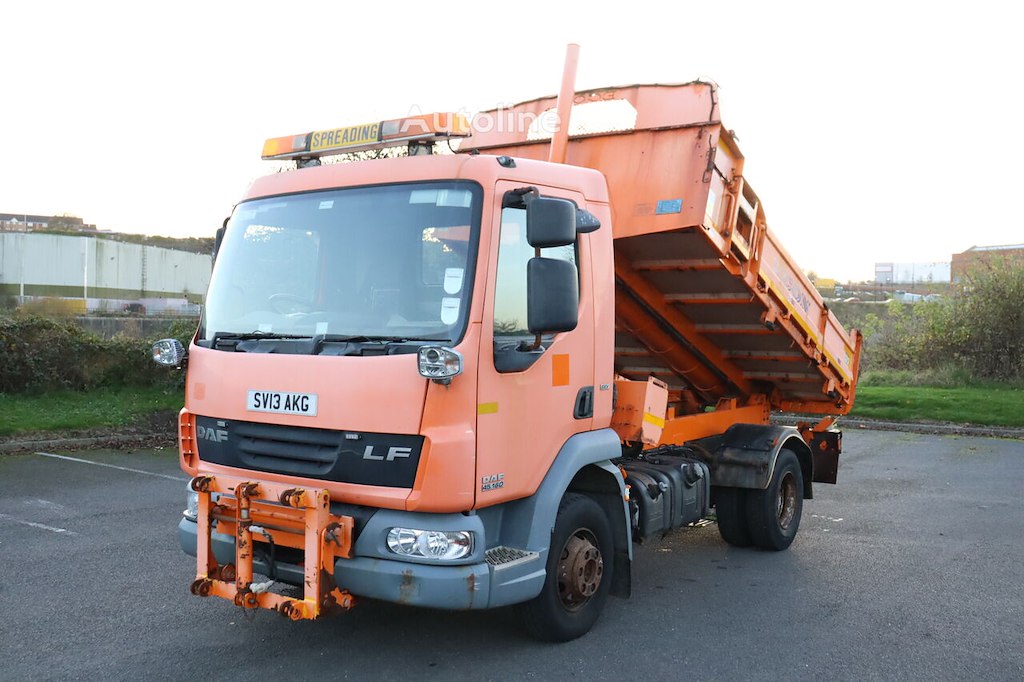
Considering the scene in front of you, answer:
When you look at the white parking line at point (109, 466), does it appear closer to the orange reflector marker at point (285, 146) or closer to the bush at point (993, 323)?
the orange reflector marker at point (285, 146)

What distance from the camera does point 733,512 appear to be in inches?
288

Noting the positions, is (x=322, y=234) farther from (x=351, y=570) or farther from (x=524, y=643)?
(x=524, y=643)

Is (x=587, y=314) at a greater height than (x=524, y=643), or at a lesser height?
greater

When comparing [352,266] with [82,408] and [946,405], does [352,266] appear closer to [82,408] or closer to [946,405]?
[82,408]

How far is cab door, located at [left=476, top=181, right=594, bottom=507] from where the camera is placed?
4.36 meters

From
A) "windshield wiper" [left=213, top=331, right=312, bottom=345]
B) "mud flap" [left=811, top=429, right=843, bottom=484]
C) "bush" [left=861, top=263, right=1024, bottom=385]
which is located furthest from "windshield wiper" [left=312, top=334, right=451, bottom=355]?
"bush" [left=861, top=263, right=1024, bottom=385]

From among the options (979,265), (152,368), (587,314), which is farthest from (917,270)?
(587,314)

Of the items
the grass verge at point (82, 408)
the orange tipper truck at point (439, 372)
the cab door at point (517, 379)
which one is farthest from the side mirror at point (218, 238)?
the grass verge at point (82, 408)

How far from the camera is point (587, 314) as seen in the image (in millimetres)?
5082

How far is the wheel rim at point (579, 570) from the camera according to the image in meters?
4.95

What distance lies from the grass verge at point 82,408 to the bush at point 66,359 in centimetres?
18

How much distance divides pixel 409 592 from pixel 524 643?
1.12 metres

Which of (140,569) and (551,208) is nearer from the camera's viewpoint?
(551,208)

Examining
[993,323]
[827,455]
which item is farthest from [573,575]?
[993,323]
